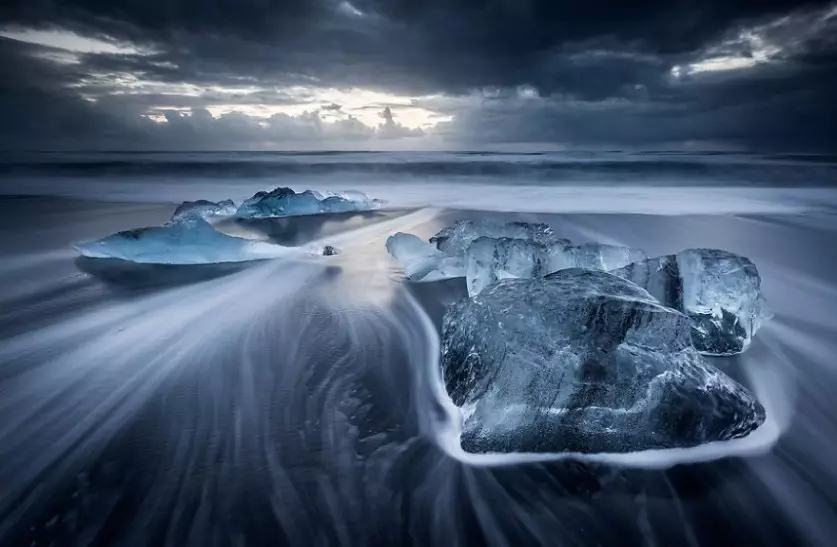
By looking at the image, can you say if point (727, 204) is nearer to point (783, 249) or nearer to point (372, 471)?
point (783, 249)

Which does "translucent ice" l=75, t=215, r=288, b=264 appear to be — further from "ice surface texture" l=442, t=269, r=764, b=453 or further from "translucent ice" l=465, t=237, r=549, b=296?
"ice surface texture" l=442, t=269, r=764, b=453

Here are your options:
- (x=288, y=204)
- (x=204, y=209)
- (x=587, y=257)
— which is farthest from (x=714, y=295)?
(x=204, y=209)

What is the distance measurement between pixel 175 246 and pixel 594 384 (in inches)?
145

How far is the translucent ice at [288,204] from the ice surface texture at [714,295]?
5.70 metres

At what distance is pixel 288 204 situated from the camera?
23.7 feet

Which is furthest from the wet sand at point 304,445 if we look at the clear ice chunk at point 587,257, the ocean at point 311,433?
the clear ice chunk at point 587,257

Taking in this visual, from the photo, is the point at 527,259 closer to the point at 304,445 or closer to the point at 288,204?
the point at 304,445

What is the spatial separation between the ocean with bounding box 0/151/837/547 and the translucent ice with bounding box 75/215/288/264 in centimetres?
18

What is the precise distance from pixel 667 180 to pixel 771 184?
8.30 ft

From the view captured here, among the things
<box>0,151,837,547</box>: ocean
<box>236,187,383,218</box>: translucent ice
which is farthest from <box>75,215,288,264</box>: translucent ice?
<box>236,187,383,218</box>: translucent ice

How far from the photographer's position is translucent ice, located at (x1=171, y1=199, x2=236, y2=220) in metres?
6.50

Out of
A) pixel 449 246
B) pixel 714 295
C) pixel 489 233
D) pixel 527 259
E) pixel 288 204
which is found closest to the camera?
pixel 714 295

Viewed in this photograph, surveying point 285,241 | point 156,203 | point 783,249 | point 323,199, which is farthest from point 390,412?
point 156,203

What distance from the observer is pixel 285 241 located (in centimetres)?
544
